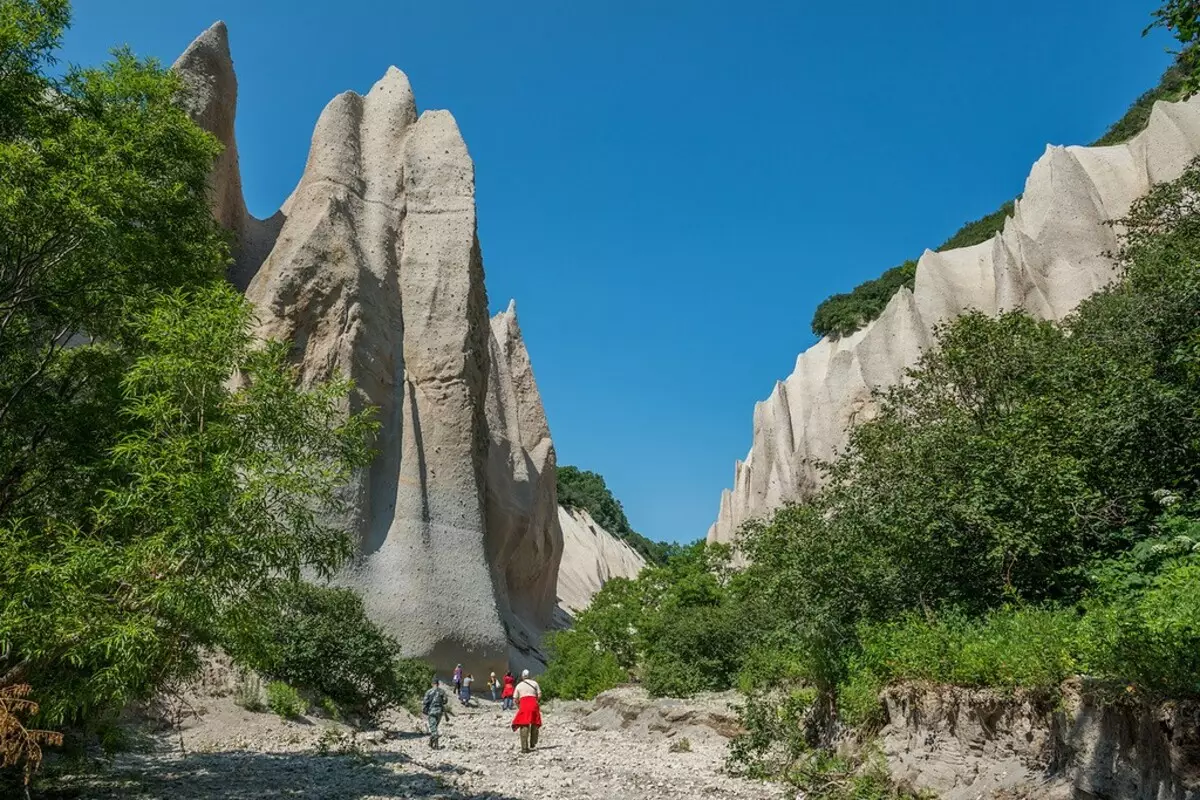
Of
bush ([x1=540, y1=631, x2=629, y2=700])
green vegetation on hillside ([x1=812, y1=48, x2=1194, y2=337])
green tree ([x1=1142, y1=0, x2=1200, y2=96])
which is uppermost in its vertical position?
green vegetation on hillside ([x1=812, y1=48, x2=1194, y2=337])

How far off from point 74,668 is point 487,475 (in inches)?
834

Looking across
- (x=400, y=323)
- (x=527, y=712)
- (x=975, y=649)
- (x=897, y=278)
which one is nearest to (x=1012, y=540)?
(x=975, y=649)

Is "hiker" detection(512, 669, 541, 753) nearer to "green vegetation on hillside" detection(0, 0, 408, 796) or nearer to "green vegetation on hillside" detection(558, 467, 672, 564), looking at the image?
"green vegetation on hillside" detection(0, 0, 408, 796)

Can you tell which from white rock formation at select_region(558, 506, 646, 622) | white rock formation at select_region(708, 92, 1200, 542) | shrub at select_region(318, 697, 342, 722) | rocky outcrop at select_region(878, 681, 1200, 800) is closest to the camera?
rocky outcrop at select_region(878, 681, 1200, 800)

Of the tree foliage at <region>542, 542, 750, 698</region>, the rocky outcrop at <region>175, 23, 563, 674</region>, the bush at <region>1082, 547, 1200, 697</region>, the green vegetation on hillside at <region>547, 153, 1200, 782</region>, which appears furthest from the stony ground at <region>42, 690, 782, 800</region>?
the rocky outcrop at <region>175, 23, 563, 674</region>

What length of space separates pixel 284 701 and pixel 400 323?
1317 centimetres

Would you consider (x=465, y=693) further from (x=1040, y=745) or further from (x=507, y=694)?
(x=1040, y=745)

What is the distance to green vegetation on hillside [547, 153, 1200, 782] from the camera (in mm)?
6844

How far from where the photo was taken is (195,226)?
358 inches

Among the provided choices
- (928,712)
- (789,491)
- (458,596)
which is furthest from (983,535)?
(789,491)

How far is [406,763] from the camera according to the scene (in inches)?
448

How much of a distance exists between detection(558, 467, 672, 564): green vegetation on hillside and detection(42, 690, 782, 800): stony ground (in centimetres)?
4770

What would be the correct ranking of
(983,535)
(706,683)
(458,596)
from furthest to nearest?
(458,596) < (706,683) < (983,535)

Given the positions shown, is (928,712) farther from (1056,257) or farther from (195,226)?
(1056,257)
